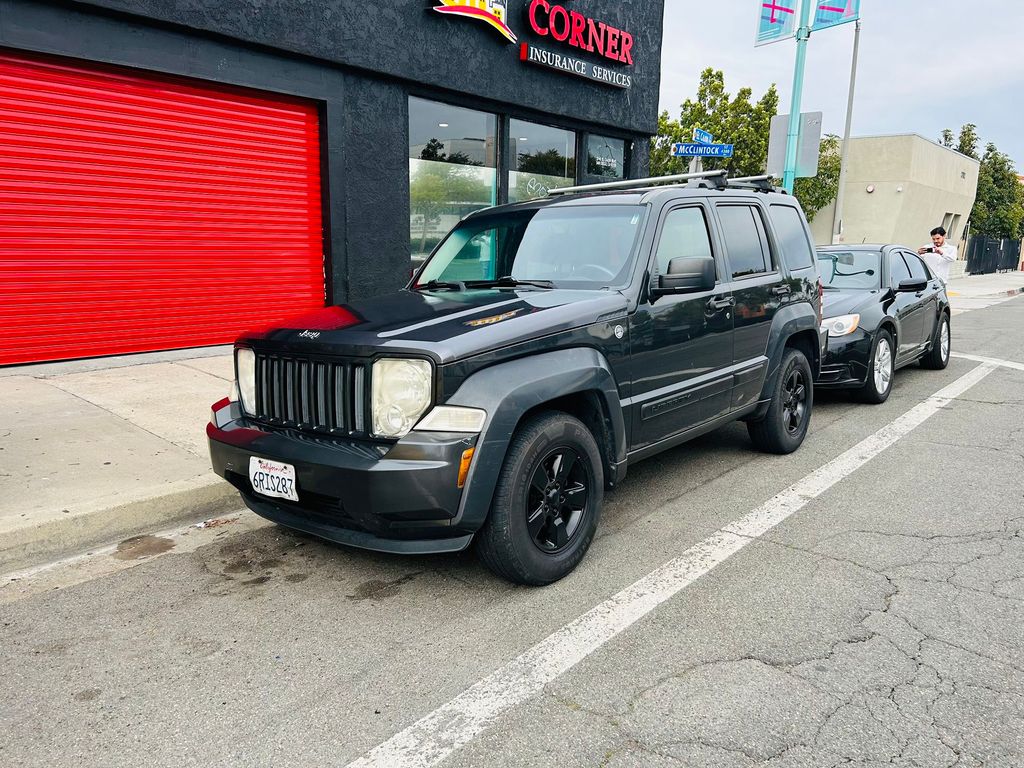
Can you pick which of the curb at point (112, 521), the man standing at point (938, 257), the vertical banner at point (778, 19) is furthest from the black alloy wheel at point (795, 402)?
the vertical banner at point (778, 19)

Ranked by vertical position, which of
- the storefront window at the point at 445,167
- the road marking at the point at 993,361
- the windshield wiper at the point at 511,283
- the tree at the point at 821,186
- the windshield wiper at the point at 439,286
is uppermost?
the tree at the point at 821,186

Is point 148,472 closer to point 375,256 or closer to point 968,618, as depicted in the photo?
point 968,618

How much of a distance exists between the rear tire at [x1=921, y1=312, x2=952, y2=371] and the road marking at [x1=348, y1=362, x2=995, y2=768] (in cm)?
547

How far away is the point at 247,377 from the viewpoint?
393 cm

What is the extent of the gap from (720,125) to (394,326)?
3276 cm

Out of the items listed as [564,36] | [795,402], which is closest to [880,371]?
[795,402]

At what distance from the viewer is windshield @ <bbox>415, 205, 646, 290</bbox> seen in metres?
4.26

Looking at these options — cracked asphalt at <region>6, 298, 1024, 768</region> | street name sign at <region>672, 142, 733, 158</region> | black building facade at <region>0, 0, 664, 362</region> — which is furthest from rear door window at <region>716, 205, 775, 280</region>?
black building facade at <region>0, 0, 664, 362</region>

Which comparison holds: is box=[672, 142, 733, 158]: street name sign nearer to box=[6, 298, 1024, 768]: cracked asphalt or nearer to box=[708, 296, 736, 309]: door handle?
box=[708, 296, 736, 309]: door handle

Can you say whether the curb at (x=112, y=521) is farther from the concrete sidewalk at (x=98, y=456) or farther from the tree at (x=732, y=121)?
the tree at (x=732, y=121)

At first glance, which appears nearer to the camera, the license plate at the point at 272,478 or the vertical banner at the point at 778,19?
the license plate at the point at 272,478

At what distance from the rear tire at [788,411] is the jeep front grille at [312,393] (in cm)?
335

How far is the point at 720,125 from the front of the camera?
3297 cm

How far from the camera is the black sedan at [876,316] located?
740 cm
